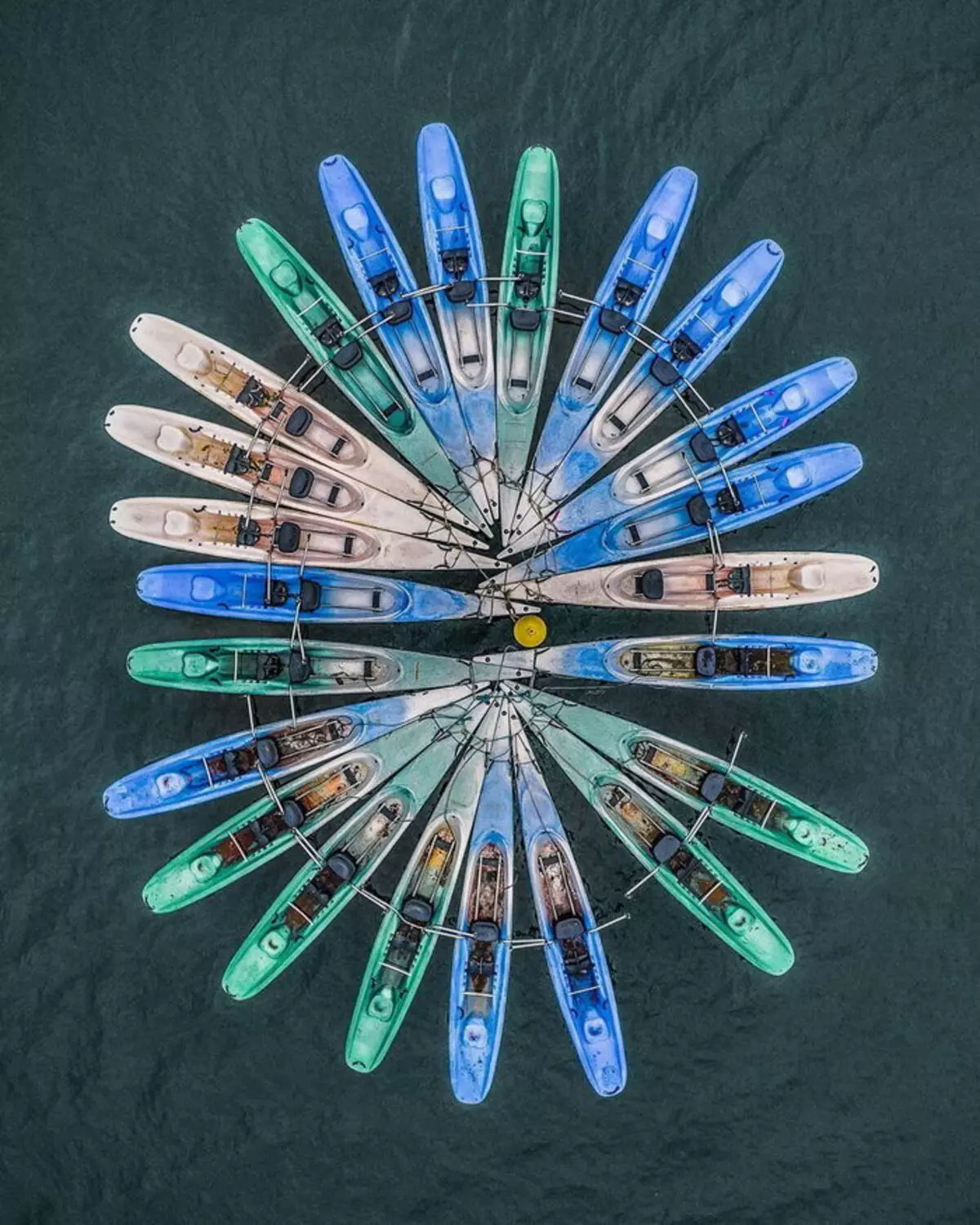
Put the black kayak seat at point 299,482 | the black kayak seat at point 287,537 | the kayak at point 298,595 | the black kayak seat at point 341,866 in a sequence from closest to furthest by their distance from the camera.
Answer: the black kayak seat at point 341,866
the black kayak seat at point 299,482
the black kayak seat at point 287,537
the kayak at point 298,595

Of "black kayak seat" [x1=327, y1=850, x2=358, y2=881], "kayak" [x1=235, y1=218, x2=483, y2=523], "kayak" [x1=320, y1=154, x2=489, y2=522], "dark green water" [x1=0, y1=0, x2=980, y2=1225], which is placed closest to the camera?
"black kayak seat" [x1=327, y1=850, x2=358, y2=881]

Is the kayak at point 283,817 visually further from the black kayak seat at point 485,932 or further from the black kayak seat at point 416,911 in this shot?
the black kayak seat at point 485,932

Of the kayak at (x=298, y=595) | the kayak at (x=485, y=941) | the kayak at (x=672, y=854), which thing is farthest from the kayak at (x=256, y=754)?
the kayak at (x=672, y=854)

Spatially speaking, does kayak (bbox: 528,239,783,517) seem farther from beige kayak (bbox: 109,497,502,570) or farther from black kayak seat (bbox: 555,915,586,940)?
black kayak seat (bbox: 555,915,586,940)

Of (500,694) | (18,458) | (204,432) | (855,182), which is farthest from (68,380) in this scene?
Result: (855,182)

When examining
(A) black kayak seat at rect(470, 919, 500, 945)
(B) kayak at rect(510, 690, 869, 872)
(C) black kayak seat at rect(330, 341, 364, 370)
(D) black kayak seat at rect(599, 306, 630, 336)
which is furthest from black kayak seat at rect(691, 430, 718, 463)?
(A) black kayak seat at rect(470, 919, 500, 945)

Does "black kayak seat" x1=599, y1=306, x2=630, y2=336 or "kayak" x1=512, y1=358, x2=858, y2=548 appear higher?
"black kayak seat" x1=599, y1=306, x2=630, y2=336

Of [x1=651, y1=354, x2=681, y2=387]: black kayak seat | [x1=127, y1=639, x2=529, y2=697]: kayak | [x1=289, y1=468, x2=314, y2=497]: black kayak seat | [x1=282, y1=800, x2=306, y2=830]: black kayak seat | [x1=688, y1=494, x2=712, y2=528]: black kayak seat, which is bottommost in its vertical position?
[x1=282, y1=800, x2=306, y2=830]: black kayak seat

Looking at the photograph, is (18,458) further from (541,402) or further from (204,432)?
(541,402)
